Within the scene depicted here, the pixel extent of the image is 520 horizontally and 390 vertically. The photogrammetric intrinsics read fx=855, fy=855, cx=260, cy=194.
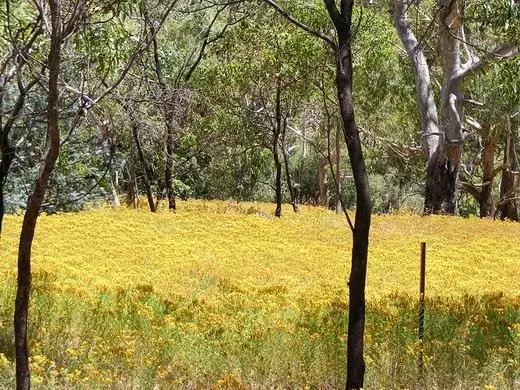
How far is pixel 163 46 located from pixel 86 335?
73.5 ft

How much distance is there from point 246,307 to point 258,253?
218 inches

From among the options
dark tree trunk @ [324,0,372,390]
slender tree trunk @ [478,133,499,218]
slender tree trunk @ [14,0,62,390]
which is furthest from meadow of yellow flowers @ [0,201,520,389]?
slender tree trunk @ [478,133,499,218]

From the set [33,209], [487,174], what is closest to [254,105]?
[487,174]

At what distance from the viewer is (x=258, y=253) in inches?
588

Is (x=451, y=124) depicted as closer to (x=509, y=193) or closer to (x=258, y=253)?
(x=509, y=193)

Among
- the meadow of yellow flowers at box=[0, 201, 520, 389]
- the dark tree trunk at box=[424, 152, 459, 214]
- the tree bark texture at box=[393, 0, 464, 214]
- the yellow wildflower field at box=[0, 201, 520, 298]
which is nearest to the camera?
the meadow of yellow flowers at box=[0, 201, 520, 389]

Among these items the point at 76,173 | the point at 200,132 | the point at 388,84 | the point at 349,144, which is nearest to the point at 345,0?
the point at 349,144

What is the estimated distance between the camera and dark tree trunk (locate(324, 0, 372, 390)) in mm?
5344

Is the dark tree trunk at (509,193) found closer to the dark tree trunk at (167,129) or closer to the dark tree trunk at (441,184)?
the dark tree trunk at (441,184)

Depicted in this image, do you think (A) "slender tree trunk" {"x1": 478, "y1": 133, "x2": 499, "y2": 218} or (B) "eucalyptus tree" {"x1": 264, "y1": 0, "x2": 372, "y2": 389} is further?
(A) "slender tree trunk" {"x1": 478, "y1": 133, "x2": 499, "y2": 218}

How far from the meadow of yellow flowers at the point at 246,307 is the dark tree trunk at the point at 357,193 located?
842 mm

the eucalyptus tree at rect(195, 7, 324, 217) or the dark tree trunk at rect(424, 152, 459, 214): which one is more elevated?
the eucalyptus tree at rect(195, 7, 324, 217)

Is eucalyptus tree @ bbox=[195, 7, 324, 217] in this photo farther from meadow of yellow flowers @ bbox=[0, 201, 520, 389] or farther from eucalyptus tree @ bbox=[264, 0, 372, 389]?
eucalyptus tree @ bbox=[264, 0, 372, 389]

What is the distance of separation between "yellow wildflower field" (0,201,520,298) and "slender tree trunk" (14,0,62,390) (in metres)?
5.23
